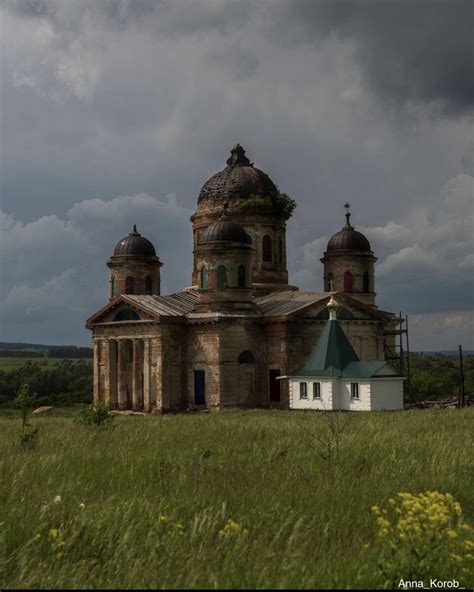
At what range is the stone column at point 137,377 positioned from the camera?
126ft

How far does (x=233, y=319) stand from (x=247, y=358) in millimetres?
2303

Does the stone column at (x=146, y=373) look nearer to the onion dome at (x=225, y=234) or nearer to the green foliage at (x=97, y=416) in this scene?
the onion dome at (x=225, y=234)

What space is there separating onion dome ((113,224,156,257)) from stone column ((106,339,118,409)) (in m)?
6.17

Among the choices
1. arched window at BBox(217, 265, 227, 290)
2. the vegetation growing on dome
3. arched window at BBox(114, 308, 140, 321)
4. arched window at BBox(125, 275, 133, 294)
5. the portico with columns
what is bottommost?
the portico with columns

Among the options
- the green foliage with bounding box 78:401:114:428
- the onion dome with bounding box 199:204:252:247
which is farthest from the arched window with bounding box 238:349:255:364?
the green foliage with bounding box 78:401:114:428

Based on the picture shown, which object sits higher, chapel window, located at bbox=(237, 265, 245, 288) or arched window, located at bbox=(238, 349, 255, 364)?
chapel window, located at bbox=(237, 265, 245, 288)

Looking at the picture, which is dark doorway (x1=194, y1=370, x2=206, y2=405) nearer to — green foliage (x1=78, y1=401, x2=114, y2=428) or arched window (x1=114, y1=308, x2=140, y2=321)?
arched window (x1=114, y1=308, x2=140, y2=321)

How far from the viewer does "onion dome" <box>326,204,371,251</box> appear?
42312 mm

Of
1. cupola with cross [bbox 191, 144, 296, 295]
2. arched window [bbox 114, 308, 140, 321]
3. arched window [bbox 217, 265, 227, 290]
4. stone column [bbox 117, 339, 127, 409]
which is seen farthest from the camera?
cupola with cross [bbox 191, 144, 296, 295]

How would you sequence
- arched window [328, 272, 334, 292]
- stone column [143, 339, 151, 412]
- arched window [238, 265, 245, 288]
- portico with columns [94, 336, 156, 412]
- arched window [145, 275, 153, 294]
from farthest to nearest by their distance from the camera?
1. arched window [145, 275, 153, 294]
2. arched window [328, 272, 334, 292]
3. portico with columns [94, 336, 156, 412]
4. stone column [143, 339, 151, 412]
5. arched window [238, 265, 245, 288]

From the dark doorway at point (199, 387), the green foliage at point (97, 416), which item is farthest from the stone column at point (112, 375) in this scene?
the green foliage at point (97, 416)

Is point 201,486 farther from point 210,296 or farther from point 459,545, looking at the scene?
point 210,296

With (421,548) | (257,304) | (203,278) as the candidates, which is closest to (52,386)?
(257,304)

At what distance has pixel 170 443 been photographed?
13.7 m
